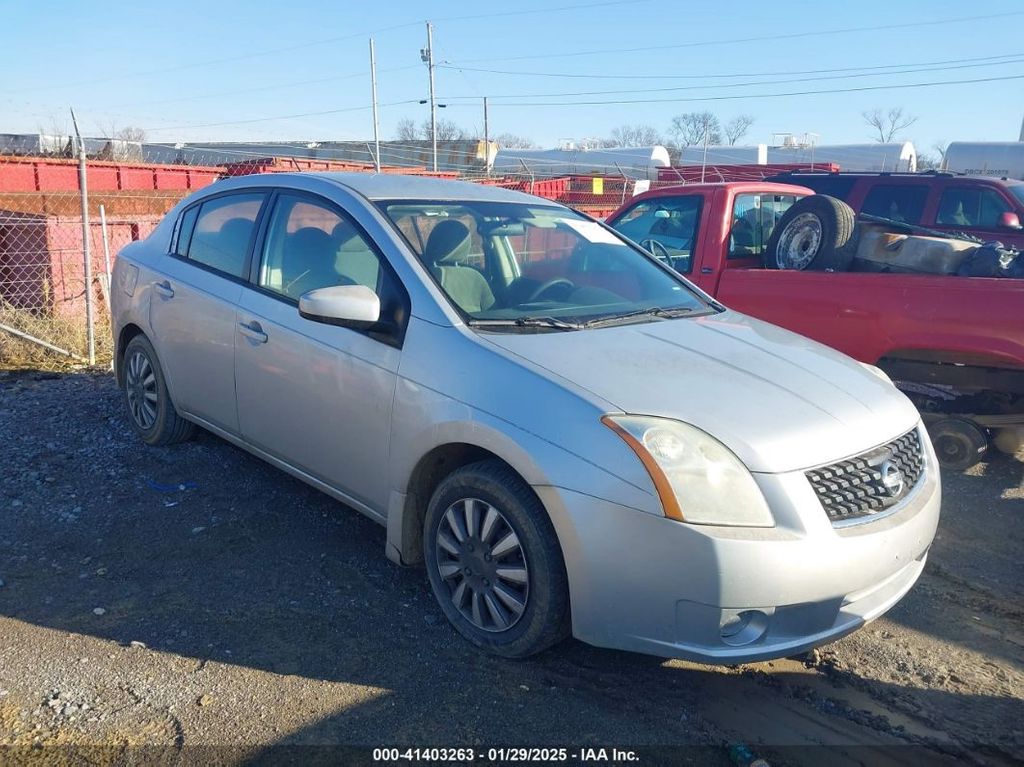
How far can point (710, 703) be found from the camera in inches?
119

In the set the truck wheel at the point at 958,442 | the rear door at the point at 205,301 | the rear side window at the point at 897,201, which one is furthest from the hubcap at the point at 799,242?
the rear side window at the point at 897,201

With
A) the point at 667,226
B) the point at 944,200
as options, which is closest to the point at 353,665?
the point at 667,226

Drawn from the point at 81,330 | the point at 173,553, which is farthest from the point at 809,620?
the point at 81,330

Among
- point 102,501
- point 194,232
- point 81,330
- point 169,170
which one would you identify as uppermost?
point 169,170

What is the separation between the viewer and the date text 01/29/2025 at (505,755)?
8.86 ft

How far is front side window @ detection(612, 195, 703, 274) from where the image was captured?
6.32 metres

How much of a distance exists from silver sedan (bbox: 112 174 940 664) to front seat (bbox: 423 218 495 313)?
0.01m

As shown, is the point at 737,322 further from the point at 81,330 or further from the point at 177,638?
the point at 81,330

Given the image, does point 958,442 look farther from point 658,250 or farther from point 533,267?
point 533,267

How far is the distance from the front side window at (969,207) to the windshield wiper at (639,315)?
663 centimetres

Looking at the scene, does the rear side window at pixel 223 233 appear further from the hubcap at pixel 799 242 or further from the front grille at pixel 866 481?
the hubcap at pixel 799 242

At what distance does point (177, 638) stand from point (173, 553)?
2.68 feet

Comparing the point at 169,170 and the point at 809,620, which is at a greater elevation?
the point at 169,170

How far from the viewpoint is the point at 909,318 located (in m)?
5.09
